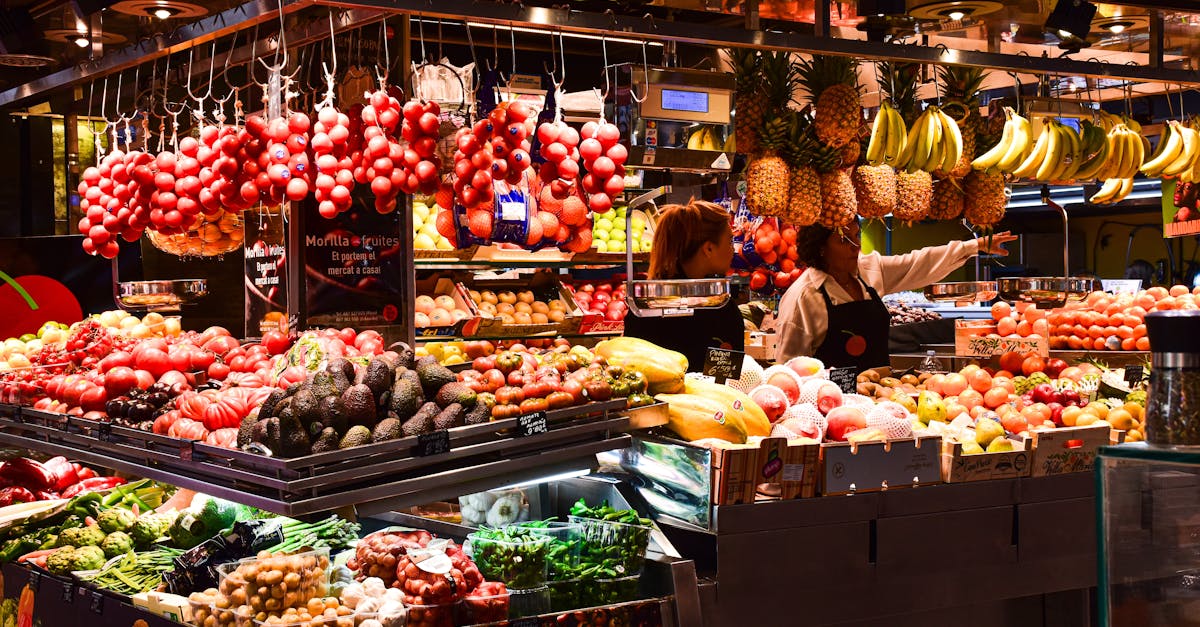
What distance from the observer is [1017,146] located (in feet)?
19.8

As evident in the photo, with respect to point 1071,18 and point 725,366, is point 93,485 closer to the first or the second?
point 725,366

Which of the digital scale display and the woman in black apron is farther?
the woman in black apron

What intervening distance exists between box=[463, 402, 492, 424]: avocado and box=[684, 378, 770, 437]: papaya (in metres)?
0.88

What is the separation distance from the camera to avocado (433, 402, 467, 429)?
3.09m

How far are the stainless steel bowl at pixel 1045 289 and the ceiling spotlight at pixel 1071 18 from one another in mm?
1157

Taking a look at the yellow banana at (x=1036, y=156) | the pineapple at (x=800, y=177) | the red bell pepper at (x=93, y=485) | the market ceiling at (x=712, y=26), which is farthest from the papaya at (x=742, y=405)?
the yellow banana at (x=1036, y=156)

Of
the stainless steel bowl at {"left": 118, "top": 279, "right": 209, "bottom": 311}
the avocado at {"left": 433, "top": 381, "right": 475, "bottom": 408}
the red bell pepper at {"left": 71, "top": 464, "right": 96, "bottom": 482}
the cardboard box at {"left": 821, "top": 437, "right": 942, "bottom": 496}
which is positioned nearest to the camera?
the avocado at {"left": 433, "top": 381, "right": 475, "bottom": 408}

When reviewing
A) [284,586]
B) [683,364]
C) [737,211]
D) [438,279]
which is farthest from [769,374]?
[737,211]

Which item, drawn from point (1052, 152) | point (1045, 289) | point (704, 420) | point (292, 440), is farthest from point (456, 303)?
point (292, 440)

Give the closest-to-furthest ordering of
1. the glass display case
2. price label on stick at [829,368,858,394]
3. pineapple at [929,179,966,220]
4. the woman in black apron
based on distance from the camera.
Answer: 1. the glass display case
2. price label on stick at [829,368,858,394]
3. pineapple at [929,179,966,220]
4. the woman in black apron

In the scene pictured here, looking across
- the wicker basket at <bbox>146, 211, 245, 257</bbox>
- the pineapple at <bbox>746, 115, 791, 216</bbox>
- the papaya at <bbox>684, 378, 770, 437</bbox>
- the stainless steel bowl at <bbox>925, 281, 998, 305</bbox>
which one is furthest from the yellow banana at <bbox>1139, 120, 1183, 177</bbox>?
the wicker basket at <bbox>146, 211, 245, 257</bbox>

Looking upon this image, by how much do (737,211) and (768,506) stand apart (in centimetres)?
515

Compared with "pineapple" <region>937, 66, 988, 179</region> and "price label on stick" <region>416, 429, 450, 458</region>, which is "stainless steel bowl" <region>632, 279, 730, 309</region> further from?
"pineapple" <region>937, 66, 988, 179</region>

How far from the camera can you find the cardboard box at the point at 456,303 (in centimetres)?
691
